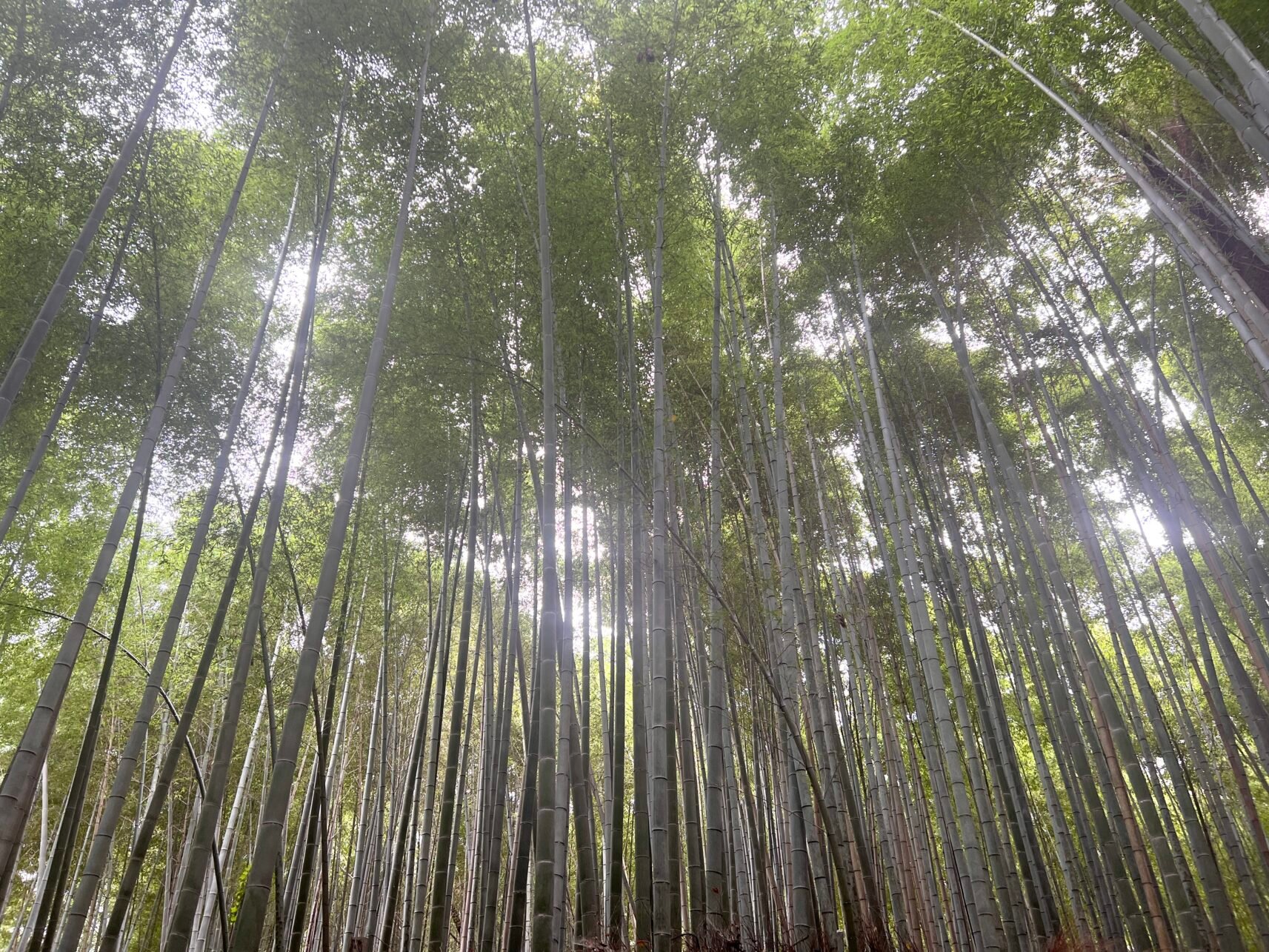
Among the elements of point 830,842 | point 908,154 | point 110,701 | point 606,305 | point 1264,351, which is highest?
point 908,154

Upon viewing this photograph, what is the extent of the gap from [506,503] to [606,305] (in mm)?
2278

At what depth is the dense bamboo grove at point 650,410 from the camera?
284 cm

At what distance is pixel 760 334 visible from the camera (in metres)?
A: 5.65

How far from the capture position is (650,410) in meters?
5.09

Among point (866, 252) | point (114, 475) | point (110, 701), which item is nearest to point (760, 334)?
point (866, 252)

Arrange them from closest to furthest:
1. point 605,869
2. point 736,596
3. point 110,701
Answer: point 736,596 < point 605,869 < point 110,701

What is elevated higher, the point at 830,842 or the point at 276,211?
the point at 276,211

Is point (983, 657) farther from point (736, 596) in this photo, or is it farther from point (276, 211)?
point (276, 211)

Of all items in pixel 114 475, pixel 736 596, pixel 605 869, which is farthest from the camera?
pixel 605 869

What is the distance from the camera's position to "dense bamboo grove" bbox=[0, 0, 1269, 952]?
9.31ft

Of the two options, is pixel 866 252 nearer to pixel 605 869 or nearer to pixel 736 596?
pixel 736 596

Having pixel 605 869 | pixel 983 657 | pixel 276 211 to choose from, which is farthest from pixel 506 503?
pixel 983 657

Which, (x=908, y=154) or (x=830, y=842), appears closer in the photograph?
(x=830, y=842)

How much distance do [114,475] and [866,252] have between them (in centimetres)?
603
